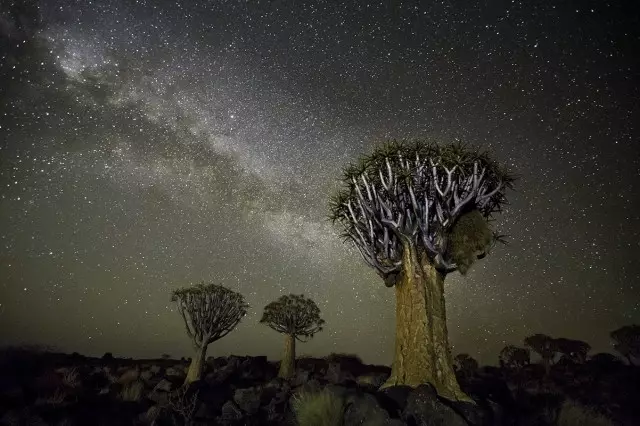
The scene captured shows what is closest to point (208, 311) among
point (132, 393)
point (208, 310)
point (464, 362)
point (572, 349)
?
point (208, 310)

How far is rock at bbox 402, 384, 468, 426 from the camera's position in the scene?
7.78 m

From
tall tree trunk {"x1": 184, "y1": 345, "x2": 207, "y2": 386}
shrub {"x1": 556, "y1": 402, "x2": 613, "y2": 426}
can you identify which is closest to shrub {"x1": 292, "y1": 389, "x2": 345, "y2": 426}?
shrub {"x1": 556, "y1": 402, "x2": 613, "y2": 426}

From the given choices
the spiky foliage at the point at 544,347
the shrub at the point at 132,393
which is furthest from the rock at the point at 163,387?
the spiky foliage at the point at 544,347

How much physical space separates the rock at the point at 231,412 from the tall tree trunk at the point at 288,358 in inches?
344

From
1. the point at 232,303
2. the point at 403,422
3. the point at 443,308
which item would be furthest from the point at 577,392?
the point at 232,303

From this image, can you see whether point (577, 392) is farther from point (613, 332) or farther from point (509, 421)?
point (613, 332)

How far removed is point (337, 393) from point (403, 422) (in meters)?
Answer: 1.63

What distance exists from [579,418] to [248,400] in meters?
8.94

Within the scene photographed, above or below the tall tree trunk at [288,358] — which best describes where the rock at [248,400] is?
below

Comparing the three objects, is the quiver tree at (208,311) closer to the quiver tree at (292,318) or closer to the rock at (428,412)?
the quiver tree at (292,318)

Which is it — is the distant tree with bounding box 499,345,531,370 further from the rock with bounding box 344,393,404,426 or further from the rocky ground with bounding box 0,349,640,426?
the rock with bounding box 344,393,404,426

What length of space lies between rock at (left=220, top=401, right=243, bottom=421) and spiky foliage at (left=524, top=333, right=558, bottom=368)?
24.7 m

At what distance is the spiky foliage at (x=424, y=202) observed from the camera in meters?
10.3

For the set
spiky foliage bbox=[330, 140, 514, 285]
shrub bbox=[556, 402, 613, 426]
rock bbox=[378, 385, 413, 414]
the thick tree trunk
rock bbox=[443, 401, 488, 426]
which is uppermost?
spiky foliage bbox=[330, 140, 514, 285]
